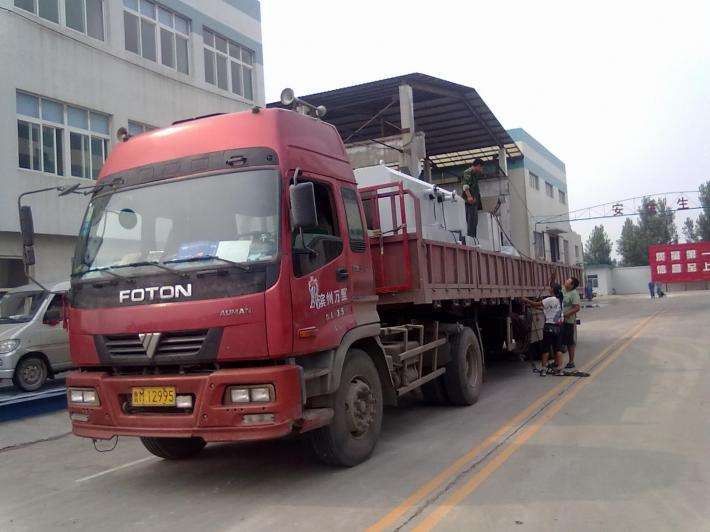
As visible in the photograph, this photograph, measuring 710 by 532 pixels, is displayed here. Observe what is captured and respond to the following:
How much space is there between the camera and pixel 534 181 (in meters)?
35.9

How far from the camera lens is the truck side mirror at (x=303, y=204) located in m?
4.79

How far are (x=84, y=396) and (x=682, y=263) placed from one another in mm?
48027

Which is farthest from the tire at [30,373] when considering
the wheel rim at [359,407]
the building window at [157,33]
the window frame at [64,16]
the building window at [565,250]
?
the building window at [565,250]

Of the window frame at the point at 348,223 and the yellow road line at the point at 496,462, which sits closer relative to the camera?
the yellow road line at the point at 496,462

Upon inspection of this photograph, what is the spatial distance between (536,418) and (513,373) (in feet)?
13.4

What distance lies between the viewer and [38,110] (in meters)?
13.5

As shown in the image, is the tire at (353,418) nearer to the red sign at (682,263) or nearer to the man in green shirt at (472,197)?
the man in green shirt at (472,197)

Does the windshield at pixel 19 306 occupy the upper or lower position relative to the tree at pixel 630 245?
lower

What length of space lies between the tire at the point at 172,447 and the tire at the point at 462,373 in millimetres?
3327

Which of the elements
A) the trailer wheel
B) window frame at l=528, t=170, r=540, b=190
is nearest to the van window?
the trailer wheel

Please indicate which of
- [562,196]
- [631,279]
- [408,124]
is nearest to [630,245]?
[631,279]

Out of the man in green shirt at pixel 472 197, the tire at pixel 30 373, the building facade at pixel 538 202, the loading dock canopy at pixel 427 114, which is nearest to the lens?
the tire at pixel 30 373

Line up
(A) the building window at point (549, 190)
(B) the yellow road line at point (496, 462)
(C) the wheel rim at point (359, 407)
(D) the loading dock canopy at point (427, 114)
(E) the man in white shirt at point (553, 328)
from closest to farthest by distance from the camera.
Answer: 1. (B) the yellow road line at point (496, 462)
2. (C) the wheel rim at point (359, 407)
3. (E) the man in white shirt at point (553, 328)
4. (D) the loading dock canopy at point (427, 114)
5. (A) the building window at point (549, 190)

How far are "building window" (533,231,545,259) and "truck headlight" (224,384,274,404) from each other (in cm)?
3115
